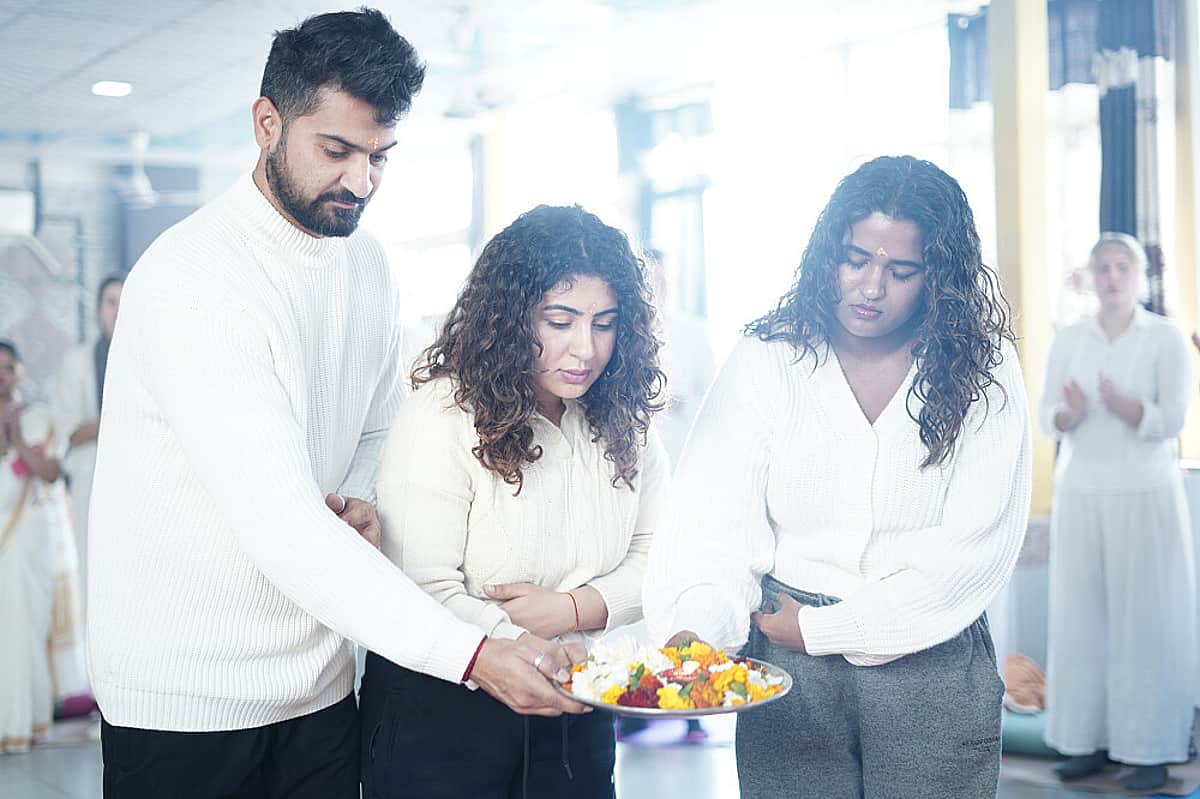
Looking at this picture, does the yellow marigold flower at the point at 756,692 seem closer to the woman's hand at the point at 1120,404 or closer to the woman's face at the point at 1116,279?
the woman's hand at the point at 1120,404

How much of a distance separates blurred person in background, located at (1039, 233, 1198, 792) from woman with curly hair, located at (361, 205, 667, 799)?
2.85 meters

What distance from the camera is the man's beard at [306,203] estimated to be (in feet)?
5.28

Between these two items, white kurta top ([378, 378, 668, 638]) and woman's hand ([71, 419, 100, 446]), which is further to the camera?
woman's hand ([71, 419, 100, 446])

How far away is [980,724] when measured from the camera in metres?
1.76

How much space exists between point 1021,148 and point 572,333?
12.4ft

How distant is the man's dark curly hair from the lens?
156 centimetres

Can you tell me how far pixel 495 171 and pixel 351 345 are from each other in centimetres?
717

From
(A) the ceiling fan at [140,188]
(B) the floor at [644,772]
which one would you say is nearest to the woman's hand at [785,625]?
(B) the floor at [644,772]

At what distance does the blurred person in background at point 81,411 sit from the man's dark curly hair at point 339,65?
3561 mm

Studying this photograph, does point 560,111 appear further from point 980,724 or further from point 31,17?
point 980,724

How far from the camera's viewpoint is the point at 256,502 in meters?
1.48

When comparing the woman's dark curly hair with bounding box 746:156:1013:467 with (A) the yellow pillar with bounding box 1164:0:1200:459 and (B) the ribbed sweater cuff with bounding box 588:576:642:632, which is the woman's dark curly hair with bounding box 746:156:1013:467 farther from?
(A) the yellow pillar with bounding box 1164:0:1200:459

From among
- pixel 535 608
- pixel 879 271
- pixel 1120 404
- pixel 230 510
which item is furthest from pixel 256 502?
pixel 1120 404

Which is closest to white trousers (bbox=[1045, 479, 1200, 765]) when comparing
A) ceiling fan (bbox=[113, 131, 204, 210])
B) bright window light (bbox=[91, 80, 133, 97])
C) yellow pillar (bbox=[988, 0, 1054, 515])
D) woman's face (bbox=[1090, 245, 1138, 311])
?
woman's face (bbox=[1090, 245, 1138, 311])
